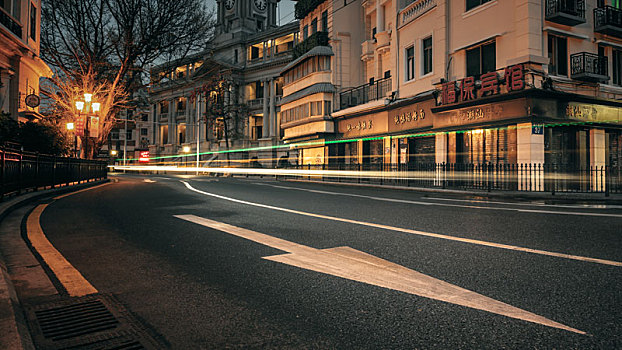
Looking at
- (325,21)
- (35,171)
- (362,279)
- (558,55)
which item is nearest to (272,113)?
(325,21)

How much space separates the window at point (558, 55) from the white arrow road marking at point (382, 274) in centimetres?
1832

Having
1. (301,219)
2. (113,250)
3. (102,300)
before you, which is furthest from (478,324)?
(301,219)

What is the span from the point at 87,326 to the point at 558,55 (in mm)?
21548

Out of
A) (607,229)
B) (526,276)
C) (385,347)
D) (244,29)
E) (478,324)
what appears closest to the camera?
(385,347)

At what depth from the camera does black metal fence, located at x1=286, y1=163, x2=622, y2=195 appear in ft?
52.9

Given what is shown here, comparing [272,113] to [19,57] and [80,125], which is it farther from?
[19,57]

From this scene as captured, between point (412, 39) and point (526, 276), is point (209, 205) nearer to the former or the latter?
point (526, 276)

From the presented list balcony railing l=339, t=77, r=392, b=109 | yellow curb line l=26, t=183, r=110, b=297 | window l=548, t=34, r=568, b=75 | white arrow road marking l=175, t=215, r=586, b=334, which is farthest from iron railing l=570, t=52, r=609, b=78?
yellow curb line l=26, t=183, r=110, b=297

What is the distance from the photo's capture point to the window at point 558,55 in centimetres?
1822

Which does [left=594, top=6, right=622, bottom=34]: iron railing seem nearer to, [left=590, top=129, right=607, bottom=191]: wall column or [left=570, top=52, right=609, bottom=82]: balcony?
[left=570, top=52, right=609, bottom=82]: balcony

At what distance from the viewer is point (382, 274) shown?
371 cm

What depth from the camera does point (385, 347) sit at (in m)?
2.26

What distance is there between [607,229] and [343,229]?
4.11 metres

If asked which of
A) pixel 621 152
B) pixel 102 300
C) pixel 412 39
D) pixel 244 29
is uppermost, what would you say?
pixel 244 29
